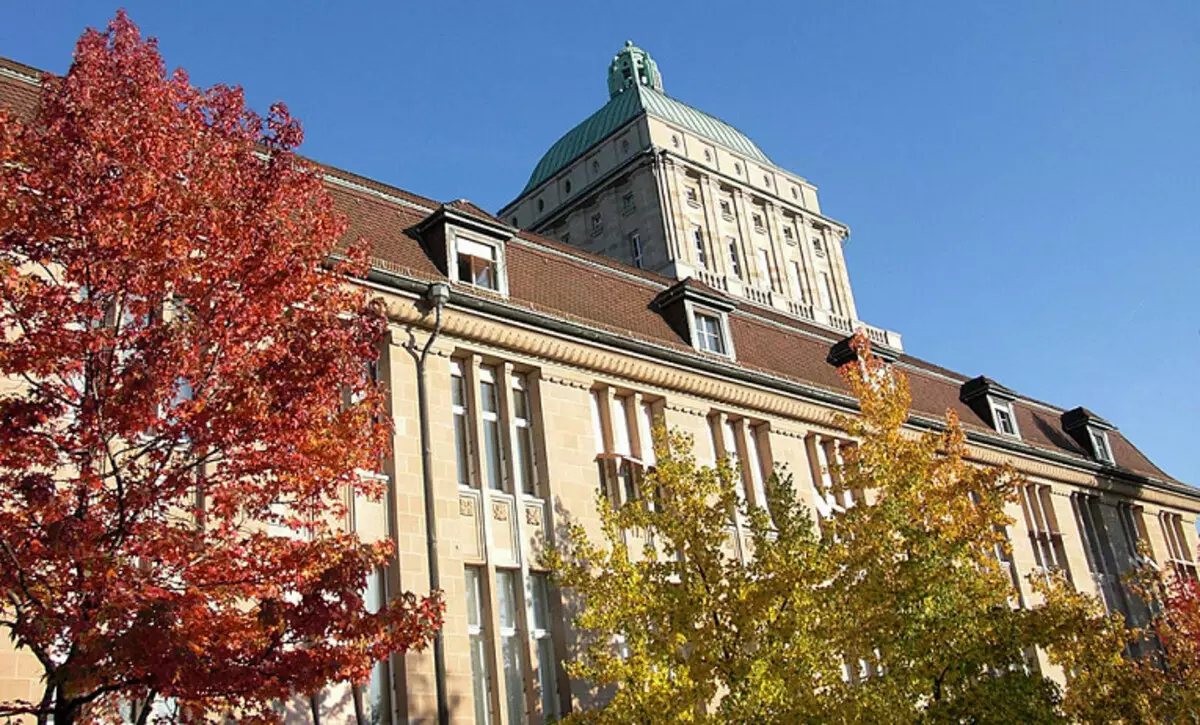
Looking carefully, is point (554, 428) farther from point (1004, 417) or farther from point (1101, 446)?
point (1101, 446)

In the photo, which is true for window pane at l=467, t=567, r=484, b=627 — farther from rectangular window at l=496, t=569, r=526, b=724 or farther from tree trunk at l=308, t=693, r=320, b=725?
tree trunk at l=308, t=693, r=320, b=725

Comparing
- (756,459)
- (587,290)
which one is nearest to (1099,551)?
(756,459)

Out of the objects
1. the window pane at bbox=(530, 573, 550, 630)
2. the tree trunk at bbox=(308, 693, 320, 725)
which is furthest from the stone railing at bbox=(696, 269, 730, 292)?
the tree trunk at bbox=(308, 693, 320, 725)

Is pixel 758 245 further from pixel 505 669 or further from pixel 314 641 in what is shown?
pixel 314 641

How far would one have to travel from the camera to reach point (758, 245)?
224 feet

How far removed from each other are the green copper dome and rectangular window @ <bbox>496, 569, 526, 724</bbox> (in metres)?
49.3

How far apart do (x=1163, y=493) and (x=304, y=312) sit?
36585 mm

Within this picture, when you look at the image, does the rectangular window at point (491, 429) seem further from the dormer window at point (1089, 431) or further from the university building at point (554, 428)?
the dormer window at point (1089, 431)

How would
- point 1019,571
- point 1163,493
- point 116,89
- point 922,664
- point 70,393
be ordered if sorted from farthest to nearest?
point 1163,493, point 1019,571, point 922,664, point 116,89, point 70,393

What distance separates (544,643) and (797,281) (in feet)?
173

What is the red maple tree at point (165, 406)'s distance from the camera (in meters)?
10.4

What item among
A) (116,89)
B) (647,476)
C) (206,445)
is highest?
(116,89)

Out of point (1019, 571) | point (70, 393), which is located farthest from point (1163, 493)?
point (70, 393)

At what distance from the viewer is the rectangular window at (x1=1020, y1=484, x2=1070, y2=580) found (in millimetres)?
33281
